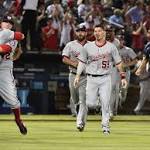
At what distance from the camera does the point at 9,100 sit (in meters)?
14.8

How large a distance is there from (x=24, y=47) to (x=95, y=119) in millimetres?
4147

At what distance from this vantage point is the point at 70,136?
14930 mm

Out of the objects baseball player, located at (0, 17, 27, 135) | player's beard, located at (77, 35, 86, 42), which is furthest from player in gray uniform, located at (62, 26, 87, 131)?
baseball player, located at (0, 17, 27, 135)

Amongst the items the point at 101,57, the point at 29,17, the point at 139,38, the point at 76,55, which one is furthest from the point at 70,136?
the point at 139,38

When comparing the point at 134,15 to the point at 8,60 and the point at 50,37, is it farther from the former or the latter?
the point at 8,60

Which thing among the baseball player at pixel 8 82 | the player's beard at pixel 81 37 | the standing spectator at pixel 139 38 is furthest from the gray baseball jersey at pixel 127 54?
the baseball player at pixel 8 82

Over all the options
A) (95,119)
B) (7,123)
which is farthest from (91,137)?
(95,119)

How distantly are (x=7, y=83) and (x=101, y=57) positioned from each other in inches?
88.5

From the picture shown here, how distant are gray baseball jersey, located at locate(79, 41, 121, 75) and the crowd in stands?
5.92 m

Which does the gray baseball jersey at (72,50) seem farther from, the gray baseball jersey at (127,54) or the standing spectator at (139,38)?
the standing spectator at (139,38)

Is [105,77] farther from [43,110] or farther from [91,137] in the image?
[43,110]

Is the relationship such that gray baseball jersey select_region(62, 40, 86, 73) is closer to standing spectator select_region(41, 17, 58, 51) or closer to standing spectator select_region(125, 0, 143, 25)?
standing spectator select_region(41, 17, 58, 51)

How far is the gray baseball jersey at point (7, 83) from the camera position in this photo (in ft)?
48.6

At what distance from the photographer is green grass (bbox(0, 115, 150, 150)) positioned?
41.4 feet
